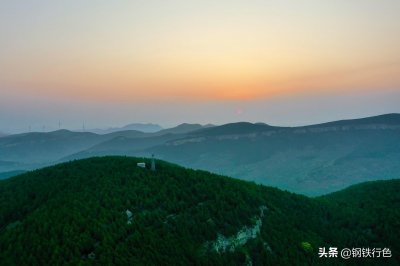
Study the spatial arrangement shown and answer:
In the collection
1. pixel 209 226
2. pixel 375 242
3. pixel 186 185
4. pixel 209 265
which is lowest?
pixel 375 242

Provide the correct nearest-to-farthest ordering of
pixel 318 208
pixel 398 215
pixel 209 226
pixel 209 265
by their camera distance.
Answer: pixel 209 265
pixel 209 226
pixel 398 215
pixel 318 208

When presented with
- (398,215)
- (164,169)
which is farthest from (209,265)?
(398,215)

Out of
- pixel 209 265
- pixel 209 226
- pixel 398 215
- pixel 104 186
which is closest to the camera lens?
pixel 209 265

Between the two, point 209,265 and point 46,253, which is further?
point 209,265

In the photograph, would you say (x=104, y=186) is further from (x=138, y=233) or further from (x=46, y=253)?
(x=46, y=253)

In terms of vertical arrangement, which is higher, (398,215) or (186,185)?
(186,185)

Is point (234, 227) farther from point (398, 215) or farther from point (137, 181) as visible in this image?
point (398, 215)

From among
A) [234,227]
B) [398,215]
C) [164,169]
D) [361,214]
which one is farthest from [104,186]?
[398,215]
